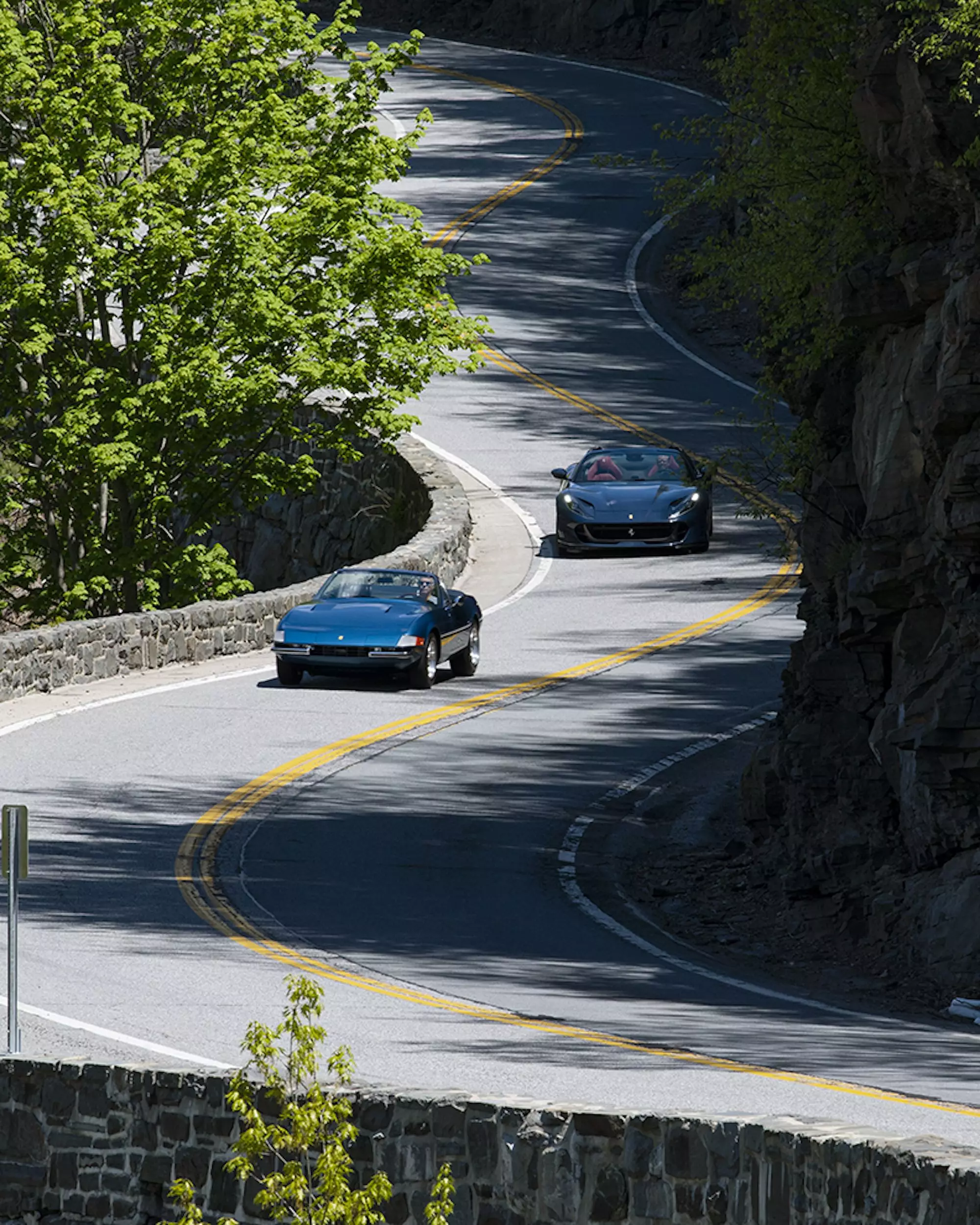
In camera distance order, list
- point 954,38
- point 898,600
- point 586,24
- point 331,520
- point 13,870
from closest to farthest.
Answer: point 13,870 < point 954,38 < point 898,600 < point 331,520 < point 586,24

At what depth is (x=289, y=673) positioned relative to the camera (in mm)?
26109

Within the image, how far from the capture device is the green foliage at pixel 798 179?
846 inches

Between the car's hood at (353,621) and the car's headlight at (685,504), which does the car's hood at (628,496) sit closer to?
the car's headlight at (685,504)

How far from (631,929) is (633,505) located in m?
17.7

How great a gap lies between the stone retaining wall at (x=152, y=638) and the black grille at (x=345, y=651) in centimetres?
263

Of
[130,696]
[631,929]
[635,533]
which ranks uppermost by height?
[635,533]

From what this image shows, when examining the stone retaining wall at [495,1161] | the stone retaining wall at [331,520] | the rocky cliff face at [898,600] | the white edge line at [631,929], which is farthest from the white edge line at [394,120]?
the stone retaining wall at [495,1161]

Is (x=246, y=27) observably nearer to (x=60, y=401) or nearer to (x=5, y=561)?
(x=60, y=401)

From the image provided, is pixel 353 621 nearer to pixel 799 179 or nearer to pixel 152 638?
pixel 152 638

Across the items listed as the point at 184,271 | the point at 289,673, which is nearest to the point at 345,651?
the point at 289,673

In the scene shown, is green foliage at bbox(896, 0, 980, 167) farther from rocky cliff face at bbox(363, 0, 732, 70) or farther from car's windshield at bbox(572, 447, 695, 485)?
rocky cliff face at bbox(363, 0, 732, 70)

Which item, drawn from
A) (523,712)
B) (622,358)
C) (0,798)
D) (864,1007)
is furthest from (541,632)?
(622,358)

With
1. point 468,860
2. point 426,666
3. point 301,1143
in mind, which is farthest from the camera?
point 426,666

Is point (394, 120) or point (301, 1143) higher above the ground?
point (394, 120)
